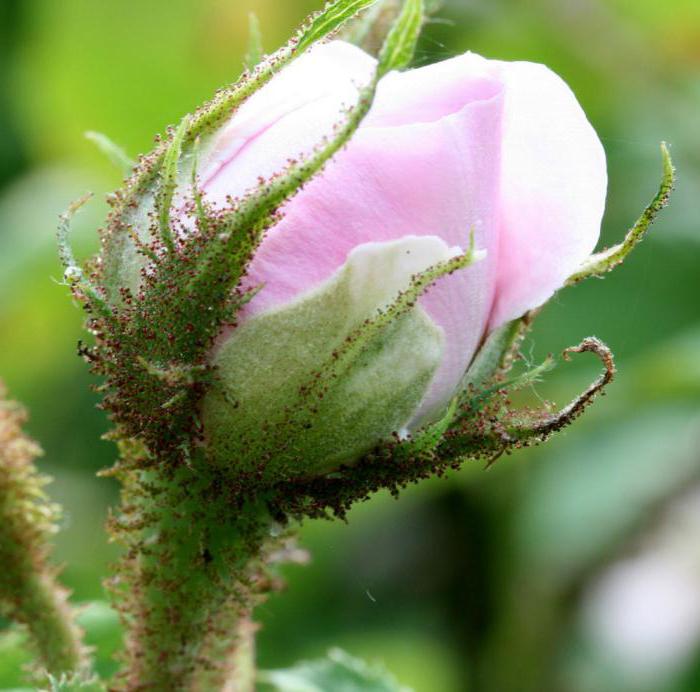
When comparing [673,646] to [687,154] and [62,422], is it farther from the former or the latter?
[62,422]

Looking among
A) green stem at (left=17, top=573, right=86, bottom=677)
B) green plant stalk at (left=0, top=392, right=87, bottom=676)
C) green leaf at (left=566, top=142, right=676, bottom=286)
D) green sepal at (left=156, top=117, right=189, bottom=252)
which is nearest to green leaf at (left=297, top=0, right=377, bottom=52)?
green sepal at (left=156, top=117, right=189, bottom=252)

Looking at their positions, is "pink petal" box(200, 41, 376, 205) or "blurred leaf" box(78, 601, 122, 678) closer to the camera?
"pink petal" box(200, 41, 376, 205)

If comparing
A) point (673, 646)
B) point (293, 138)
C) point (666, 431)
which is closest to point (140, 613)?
point (293, 138)

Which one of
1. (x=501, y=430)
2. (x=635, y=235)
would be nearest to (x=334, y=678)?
(x=501, y=430)

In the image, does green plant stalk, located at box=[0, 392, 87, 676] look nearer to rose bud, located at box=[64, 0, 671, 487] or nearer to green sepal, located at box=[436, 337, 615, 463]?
rose bud, located at box=[64, 0, 671, 487]

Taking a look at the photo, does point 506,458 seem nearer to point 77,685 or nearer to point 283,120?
point 77,685

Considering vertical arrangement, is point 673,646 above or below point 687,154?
below
